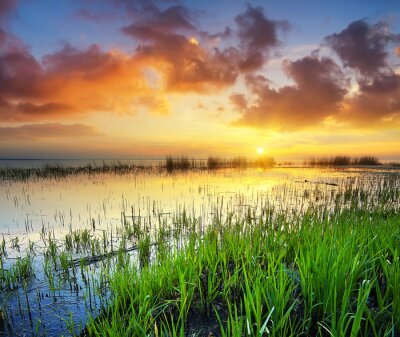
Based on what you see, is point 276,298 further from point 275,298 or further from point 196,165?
point 196,165

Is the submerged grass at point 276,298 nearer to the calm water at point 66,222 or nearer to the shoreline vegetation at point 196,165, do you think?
the calm water at point 66,222

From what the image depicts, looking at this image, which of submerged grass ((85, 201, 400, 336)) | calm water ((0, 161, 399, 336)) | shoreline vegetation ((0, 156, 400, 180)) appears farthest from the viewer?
shoreline vegetation ((0, 156, 400, 180))

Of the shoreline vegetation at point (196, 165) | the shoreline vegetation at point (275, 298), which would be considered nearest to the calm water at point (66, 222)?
the shoreline vegetation at point (275, 298)

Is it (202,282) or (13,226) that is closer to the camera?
(202,282)

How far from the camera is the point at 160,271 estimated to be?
13.2 ft

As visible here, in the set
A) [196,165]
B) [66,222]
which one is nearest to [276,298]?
[66,222]

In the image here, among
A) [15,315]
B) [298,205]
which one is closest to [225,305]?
[15,315]

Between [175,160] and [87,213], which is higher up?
[175,160]

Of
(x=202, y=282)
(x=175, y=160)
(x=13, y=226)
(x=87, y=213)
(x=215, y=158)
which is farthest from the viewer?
(x=215, y=158)

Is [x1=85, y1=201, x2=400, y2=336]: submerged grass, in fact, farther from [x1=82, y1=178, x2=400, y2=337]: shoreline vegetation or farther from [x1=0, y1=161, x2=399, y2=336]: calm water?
[x1=0, y1=161, x2=399, y2=336]: calm water

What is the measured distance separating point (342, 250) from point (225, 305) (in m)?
1.59

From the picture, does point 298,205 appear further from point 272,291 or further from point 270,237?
point 272,291

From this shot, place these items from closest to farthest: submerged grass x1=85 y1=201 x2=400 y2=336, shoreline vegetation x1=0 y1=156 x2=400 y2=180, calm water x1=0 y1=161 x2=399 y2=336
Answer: submerged grass x1=85 y1=201 x2=400 y2=336 < calm water x1=0 y1=161 x2=399 y2=336 < shoreline vegetation x1=0 y1=156 x2=400 y2=180

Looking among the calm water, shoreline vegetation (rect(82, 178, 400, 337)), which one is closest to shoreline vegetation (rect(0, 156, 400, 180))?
the calm water
